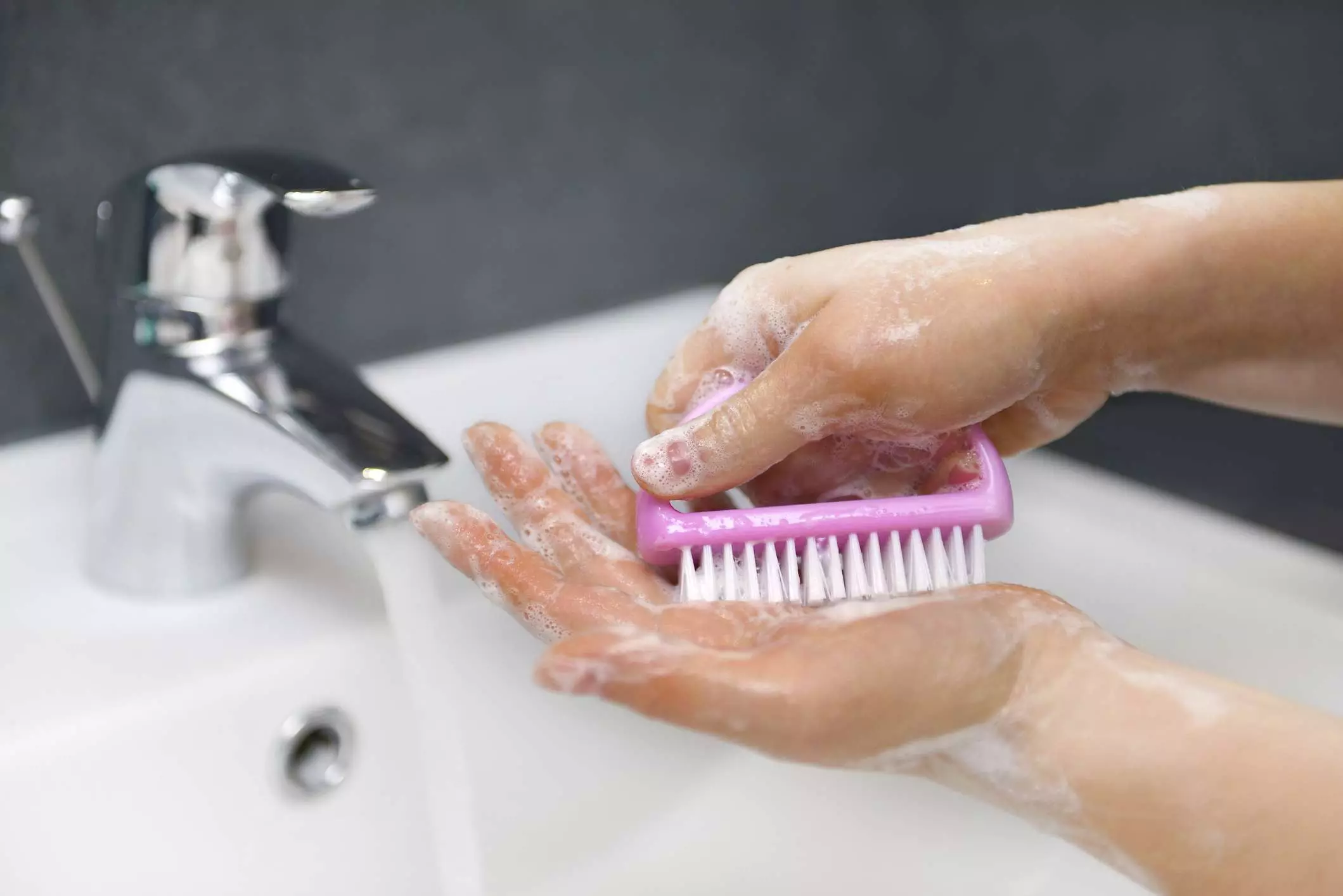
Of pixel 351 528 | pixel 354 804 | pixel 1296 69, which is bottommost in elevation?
pixel 354 804

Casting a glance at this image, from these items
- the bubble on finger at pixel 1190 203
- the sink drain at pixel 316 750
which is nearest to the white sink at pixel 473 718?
the sink drain at pixel 316 750

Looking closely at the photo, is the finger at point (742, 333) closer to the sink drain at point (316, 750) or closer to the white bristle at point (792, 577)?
the white bristle at point (792, 577)

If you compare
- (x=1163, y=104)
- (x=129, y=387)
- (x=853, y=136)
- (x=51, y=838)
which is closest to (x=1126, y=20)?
(x=1163, y=104)

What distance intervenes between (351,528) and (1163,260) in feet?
1.18

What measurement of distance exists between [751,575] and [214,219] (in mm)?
236

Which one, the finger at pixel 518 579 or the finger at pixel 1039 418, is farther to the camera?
the finger at pixel 1039 418

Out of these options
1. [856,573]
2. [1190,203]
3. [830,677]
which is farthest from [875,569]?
[1190,203]

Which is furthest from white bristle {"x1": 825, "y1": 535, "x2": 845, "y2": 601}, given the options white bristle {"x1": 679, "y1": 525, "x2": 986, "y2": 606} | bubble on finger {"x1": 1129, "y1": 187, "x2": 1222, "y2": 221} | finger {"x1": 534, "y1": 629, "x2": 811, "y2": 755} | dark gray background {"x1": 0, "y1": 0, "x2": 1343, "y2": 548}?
dark gray background {"x1": 0, "y1": 0, "x2": 1343, "y2": 548}

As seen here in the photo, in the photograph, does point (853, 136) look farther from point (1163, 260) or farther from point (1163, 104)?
point (1163, 260)

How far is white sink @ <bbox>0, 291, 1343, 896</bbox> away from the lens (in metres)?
0.41

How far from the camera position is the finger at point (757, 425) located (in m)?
0.39

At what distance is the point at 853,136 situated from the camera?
0.75 metres

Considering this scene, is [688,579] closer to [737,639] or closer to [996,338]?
[737,639]

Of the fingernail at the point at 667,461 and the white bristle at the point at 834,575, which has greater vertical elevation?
the fingernail at the point at 667,461
